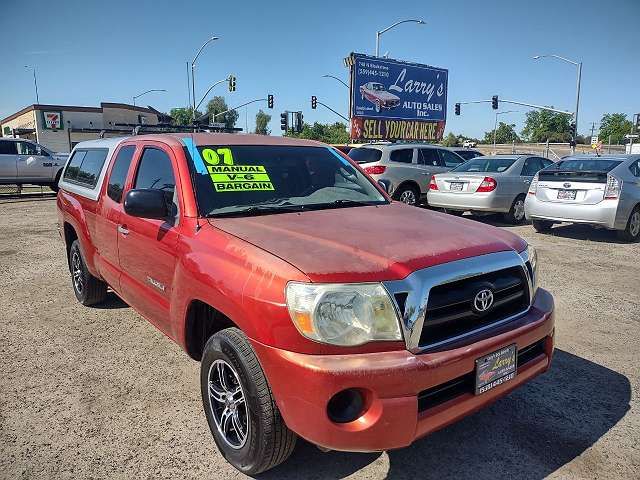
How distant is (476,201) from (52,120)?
162 ft

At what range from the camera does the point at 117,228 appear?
3854 millimetres

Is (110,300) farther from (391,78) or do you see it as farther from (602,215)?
(391,78)

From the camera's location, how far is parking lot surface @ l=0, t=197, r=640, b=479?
8.50 feet

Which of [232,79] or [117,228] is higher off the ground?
[232,79]

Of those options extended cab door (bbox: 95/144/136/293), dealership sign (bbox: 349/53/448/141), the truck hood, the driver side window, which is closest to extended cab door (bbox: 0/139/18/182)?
extended cab door (bbox: 95/144/136/293)

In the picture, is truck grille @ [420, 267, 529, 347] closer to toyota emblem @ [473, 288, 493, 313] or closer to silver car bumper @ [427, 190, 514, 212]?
toyota emblem @ [473, 288, 493, 313]

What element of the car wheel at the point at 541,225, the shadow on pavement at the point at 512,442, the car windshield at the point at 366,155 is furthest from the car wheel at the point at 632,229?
the shadow on pavement at the point at 512,442

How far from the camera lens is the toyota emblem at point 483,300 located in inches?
92.6

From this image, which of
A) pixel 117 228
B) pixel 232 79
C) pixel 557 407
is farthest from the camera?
pixel 232 79

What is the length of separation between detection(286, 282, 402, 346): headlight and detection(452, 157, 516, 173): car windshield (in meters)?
9.45

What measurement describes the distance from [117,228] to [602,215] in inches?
304

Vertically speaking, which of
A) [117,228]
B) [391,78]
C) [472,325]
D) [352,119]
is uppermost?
[391,78]

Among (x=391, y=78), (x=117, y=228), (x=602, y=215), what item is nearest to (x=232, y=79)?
(x=391, y=78)

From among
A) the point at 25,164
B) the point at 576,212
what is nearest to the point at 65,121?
the point at 25,164
